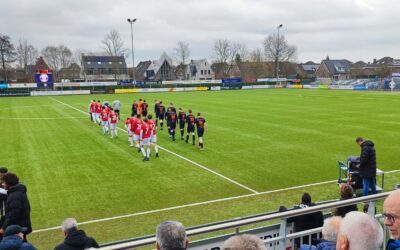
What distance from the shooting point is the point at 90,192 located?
1255 centimetres

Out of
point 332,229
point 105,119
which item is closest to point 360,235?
point 332,229

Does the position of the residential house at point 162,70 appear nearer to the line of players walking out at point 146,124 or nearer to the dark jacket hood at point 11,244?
the line of players walking out at point 146,124

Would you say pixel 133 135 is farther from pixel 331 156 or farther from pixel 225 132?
pixel 331 156

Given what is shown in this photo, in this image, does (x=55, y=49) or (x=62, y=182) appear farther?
(x=55, y=49)

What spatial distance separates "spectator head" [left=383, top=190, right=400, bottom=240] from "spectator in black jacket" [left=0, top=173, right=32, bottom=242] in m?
6.38

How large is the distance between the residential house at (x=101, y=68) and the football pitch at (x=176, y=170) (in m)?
84.6

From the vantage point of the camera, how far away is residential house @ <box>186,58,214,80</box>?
12462 cm

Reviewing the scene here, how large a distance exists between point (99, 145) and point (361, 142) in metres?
13.8

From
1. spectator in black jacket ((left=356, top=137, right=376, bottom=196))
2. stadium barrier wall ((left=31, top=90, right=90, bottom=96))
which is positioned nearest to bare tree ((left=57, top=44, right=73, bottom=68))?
stadium barrier wall ((left=31, top=90, right=90, bottom=96))

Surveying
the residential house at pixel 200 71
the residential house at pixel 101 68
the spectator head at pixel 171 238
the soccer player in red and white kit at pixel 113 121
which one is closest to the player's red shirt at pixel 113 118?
the soccer player in red and white kit at pixel 113 121

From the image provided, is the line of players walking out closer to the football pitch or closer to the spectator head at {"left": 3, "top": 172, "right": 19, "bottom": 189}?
the football pitch

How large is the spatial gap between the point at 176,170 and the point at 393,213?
12.4 meters

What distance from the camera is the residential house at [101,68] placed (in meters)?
110

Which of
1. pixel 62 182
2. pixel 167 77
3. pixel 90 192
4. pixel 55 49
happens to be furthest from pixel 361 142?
pixel 55 49
